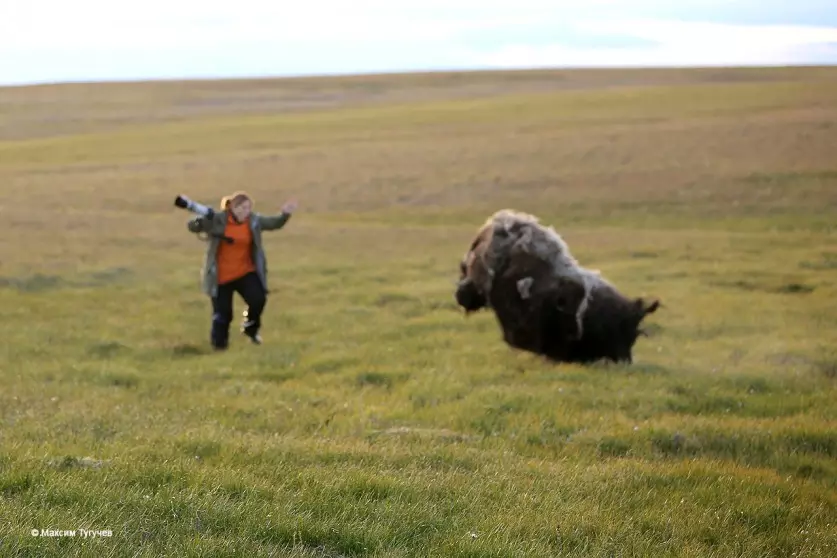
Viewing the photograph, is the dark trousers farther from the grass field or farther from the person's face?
the person's face

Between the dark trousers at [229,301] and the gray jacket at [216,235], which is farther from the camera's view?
the dark trousers at [229,301]

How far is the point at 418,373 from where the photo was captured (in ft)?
36.6

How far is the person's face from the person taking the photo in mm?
12594

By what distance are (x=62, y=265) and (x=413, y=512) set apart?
1755cm

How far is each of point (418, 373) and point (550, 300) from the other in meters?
1.98

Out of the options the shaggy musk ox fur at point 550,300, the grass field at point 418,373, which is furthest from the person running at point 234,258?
the shaggy musk ox fur at point 550,300

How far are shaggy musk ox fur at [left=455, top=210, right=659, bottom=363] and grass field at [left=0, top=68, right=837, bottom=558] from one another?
41cm

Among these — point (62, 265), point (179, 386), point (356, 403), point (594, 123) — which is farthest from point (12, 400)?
point (594, 123)

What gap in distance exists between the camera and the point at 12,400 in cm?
920

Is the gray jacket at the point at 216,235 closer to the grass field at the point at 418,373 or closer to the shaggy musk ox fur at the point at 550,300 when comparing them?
the grass field at the point at 418,373

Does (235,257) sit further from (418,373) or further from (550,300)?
(550,300)

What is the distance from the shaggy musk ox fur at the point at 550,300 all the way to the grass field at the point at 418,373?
1.35 ft

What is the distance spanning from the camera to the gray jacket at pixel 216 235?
12461mm

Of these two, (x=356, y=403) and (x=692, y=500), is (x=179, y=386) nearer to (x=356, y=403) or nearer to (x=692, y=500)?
(x=356, y=403)
